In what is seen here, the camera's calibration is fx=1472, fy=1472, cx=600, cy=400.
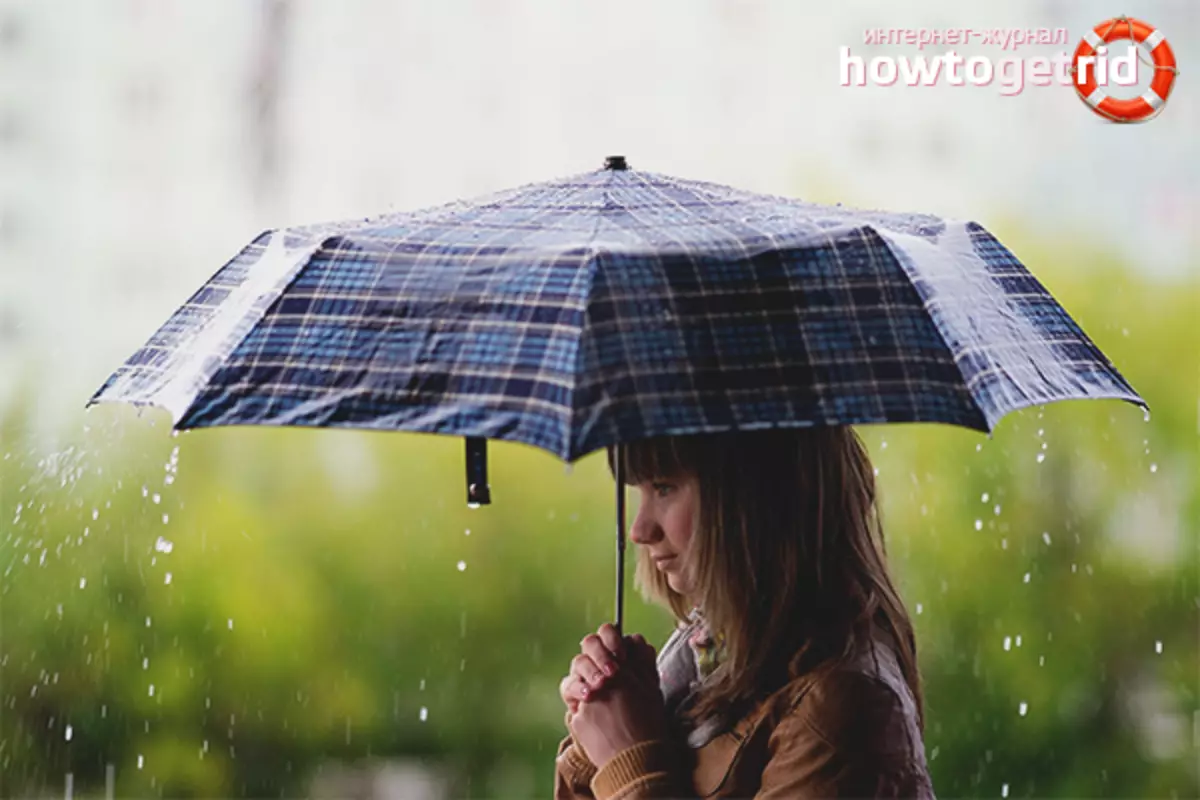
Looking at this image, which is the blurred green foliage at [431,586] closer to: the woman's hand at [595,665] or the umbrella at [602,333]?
the woman's hand at [595,665]

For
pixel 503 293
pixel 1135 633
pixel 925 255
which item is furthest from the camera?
pixel 1135 633

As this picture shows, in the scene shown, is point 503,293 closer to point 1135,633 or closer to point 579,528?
point 579,528

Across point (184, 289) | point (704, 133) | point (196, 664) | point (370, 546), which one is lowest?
point (196, 664)

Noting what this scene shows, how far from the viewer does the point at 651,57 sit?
3.12 metres

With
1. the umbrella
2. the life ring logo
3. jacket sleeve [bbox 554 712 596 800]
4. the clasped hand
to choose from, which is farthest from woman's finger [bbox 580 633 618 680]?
the life ring logo

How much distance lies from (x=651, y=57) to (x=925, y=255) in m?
1.94

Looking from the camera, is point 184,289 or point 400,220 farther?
point 184,289

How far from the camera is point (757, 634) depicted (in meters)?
1.39

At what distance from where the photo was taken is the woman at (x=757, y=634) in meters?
1.32

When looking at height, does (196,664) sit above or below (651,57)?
below

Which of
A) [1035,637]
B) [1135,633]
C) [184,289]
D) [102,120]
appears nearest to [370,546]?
[184,289]

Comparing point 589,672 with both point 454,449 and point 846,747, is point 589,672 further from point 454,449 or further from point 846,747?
point 454,449

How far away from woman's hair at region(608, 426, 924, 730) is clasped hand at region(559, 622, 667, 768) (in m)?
0.06

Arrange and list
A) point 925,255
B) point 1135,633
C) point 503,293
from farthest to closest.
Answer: point 1135,633 → point 925,255 → point 503,293
